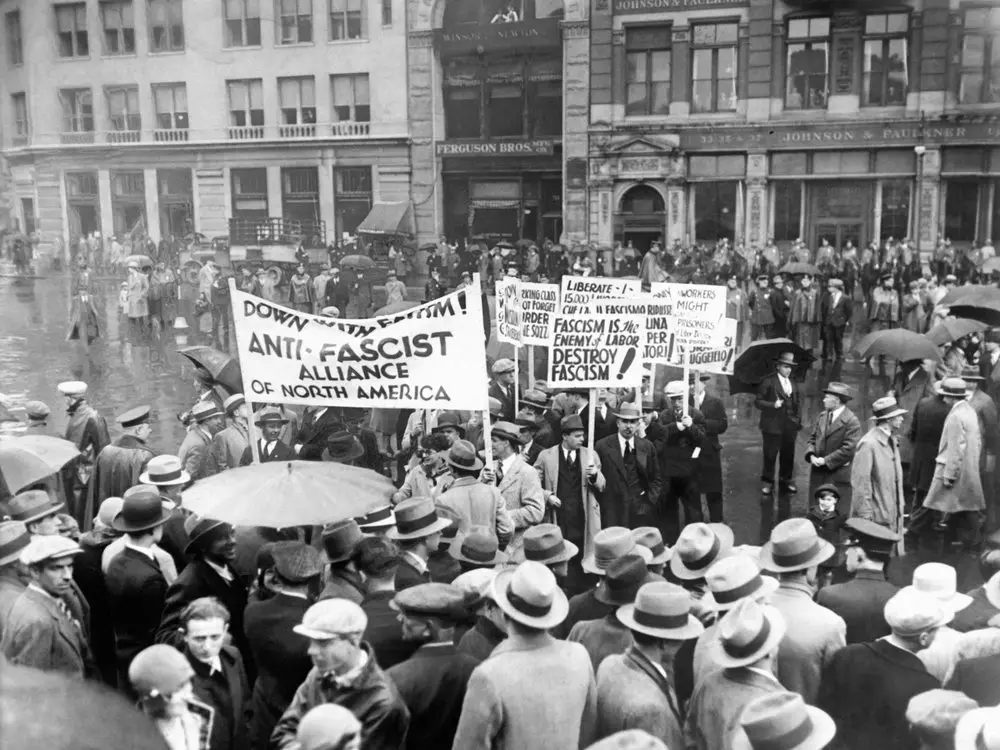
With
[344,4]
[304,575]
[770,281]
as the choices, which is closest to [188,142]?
[344,4]

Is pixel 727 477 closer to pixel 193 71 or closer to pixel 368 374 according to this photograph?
pixel 368 374

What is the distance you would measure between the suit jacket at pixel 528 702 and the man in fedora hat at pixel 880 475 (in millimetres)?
4882

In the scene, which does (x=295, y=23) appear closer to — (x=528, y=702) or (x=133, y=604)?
(x=133, y=604)

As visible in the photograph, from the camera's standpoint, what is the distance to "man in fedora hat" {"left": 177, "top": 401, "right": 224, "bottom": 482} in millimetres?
8773

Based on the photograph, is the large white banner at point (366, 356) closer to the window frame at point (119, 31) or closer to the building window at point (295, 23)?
the window frame at point (119, 31)

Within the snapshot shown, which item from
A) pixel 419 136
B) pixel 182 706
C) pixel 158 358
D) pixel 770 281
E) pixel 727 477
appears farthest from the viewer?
pixel 419 136

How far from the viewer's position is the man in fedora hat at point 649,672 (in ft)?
13.3

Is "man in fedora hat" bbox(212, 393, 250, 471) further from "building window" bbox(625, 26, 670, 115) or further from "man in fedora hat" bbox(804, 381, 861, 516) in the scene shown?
"building window" bbox(625, 26, 670, 115)

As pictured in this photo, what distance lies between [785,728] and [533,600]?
3.52ft

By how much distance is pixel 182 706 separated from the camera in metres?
3.78

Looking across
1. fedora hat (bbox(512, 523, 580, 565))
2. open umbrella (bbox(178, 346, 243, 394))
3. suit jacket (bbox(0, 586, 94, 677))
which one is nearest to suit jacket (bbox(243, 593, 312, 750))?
suit jacket (bbox(0, 586, 94, 677))

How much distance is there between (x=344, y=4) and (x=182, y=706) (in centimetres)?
3271

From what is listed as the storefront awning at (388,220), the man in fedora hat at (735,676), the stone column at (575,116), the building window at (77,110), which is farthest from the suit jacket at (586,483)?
the stone column at (575,116)

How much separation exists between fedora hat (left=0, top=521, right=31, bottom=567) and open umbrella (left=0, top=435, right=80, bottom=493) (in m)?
1.90
